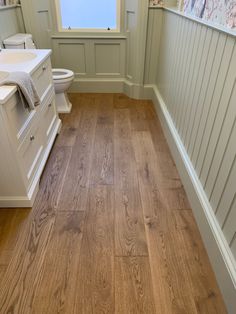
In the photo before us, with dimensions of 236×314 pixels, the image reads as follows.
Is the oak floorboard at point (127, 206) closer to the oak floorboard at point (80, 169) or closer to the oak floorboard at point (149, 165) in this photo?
the oak floorboard at point (149, 165)

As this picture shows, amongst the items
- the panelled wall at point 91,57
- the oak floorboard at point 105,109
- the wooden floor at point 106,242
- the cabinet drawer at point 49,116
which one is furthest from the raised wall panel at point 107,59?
the wooden floor at point 106,242

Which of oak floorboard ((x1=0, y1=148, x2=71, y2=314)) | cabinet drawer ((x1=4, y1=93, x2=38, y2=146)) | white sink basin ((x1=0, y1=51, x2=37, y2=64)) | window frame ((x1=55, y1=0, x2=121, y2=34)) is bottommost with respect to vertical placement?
oak floorboard ((x1=0, y1=148, x2=71, y2=314))

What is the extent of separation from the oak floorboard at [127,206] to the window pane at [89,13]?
159 centimetres

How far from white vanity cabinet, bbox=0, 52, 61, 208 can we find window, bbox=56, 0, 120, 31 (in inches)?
50.5

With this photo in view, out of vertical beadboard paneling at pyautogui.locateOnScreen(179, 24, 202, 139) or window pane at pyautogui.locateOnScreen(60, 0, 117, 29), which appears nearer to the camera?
vertical beadboard paneling at pyautogui.locateOnScreen(179, 24, 202, 139)

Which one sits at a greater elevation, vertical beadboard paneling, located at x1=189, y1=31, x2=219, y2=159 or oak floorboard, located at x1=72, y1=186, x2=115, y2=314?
vertical beadboard paneling, located at x1=189, y1=31, x2=219, y2=159

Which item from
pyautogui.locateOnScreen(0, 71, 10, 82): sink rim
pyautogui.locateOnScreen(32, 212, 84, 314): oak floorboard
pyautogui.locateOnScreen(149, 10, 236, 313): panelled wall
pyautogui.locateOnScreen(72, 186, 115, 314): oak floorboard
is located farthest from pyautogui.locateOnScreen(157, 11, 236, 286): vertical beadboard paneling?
pyautogui.locateOnScreen(0, 71, 10, 82): sink rim

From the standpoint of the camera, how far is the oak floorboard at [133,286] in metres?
1.11

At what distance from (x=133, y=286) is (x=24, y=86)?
1227mm

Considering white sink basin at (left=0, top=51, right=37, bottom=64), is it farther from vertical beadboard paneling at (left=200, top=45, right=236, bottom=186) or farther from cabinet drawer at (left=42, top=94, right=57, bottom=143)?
vertical beadboard paneling at (left=200, top=45, right=236, bottom=186)

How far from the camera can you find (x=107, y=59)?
314 cm

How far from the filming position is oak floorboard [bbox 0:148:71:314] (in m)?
1.13

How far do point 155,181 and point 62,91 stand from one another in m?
1.51

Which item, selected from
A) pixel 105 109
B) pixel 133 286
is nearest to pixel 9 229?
pixel 133 286
